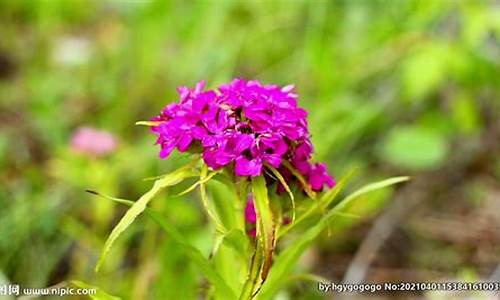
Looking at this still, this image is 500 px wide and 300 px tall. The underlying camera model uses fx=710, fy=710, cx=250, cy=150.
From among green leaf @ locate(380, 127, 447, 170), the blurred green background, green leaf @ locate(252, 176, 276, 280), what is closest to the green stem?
A: green leaf @ locate(252, 176, 276, 280)

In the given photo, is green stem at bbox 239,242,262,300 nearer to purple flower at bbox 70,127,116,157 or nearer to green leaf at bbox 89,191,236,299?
green leaf at bbox 89,191,236,299

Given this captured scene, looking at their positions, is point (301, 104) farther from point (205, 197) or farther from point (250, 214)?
point (205, 197)

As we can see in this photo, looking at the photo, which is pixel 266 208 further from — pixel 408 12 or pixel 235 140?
pixel 408 12

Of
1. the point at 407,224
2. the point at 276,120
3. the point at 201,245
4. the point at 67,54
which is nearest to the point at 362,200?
the point at 407,224

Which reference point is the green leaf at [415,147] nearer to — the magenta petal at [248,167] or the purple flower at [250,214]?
the purple flower at [250,214]

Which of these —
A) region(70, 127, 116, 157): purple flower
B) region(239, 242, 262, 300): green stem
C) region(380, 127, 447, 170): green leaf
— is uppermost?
region(239, 242, 262, 300): green stem

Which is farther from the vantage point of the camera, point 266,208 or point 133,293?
point 133,293
